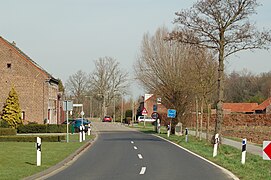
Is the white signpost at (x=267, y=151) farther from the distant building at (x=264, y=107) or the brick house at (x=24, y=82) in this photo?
the distant building at (x=264, y=107)

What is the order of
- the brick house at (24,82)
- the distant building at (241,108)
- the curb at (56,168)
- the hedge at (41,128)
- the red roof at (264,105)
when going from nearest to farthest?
the curb at (56,168) → the hedge at (41,128) → the brick house at (24,82) → the red roof at (264,105) → the distant building at (241,108)

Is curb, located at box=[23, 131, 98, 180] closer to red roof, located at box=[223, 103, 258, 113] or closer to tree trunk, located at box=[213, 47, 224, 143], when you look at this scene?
tree trunk, located at box=[213, 47, 224, 143]

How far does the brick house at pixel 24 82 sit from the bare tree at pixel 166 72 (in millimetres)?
16405

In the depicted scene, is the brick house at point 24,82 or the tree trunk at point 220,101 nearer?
the tree trunk at point 220,101

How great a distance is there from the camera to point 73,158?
2288 cm

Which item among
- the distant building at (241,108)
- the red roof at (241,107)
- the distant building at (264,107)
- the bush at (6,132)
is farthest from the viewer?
the red roof at (241,107)

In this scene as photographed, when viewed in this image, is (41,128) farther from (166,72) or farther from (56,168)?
(56,168)

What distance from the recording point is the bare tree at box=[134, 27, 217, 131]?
47281 mm

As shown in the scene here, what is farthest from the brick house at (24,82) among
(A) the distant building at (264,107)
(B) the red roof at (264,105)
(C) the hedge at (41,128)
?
(B) the red roof at (264,105)

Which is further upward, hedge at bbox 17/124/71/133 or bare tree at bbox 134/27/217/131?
bare tree at bbox 134/27/217/131

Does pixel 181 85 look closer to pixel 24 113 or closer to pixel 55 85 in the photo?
pixel 24 113

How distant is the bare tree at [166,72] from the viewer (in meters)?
47.3

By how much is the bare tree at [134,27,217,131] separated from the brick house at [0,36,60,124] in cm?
1640

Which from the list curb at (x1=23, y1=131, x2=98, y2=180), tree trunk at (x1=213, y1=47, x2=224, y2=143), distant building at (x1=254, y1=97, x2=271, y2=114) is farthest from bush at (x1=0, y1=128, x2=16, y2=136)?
distant building at (x1=254, y1=97, x2=271, y2=114)
